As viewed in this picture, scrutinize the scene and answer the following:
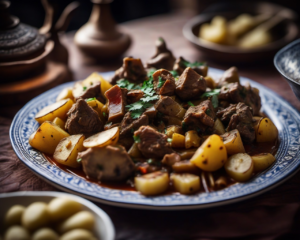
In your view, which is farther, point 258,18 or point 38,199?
point 258,18

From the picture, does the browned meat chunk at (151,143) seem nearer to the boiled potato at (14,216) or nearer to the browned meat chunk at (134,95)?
the browned meat chunk at (134,95)

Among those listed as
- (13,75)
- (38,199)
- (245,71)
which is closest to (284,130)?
(245,71)

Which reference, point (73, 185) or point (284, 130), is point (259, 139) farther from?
point (73, 185)

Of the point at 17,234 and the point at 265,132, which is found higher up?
the point at 17,234

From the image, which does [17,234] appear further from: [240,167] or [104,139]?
[240,167]

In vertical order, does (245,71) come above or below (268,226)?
below

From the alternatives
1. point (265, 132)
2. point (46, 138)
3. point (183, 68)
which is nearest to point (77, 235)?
point (46, 138)
